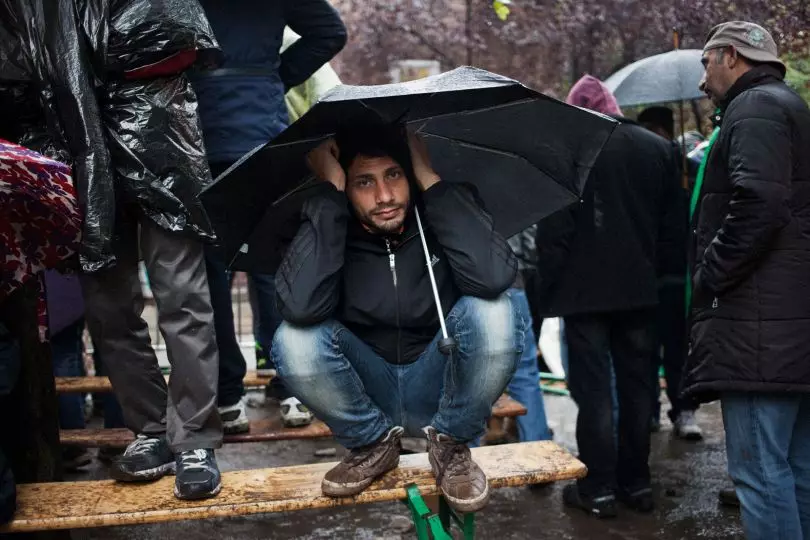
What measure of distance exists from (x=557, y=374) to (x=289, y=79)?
157 inches

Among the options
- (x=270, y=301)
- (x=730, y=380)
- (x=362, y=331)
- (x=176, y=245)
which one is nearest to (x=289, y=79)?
(x=270, y=301)

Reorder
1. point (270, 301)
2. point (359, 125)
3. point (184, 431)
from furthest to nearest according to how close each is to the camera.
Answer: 1. point (270, 301)
2. point (184, 431)
3. point (359, 125)

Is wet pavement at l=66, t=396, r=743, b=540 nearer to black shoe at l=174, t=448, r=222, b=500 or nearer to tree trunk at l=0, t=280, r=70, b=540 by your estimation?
tree trunk at l=0, t=280, r=70, b=540

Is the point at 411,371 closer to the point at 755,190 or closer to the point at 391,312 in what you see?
the point at 391,312

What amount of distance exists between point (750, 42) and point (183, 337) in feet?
8.26

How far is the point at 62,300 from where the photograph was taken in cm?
489

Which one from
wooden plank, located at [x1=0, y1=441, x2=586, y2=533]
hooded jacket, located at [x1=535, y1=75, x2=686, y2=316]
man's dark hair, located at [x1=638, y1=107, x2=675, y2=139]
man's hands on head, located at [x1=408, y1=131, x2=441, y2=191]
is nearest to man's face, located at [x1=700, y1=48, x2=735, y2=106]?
hooded jacket, located at [x1=535, y1=75, x2=686, y2=316]

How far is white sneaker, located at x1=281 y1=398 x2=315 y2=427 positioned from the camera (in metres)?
4.14

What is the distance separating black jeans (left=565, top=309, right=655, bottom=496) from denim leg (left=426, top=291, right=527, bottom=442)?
68.3 inches

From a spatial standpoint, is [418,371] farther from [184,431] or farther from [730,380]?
[730,380]

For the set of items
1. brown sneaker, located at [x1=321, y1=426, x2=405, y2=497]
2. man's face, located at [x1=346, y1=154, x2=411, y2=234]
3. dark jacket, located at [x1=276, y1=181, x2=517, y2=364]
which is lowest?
brown sneaker, located at [x1=321, y1=426, x2=405, y2=497]

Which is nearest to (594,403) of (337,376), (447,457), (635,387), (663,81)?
(635,387)

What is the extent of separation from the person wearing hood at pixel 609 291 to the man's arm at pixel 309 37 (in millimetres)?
1349

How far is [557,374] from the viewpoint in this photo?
24.8 feet
